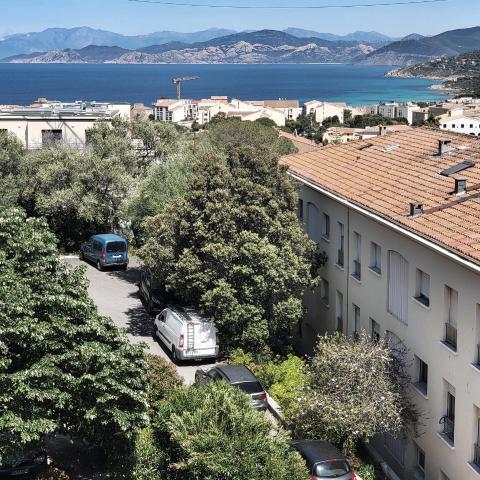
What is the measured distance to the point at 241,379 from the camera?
68.4ft

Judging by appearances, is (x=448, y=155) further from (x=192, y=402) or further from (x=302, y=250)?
(x=192, y=402)

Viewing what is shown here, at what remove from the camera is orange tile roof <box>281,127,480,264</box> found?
19.1 metres

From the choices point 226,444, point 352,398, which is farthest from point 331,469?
point 226,444

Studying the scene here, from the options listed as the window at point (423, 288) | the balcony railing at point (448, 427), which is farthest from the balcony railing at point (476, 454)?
the window at point (423, 288)

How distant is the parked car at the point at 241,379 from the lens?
2056cm

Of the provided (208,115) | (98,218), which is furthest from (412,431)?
(208,115)

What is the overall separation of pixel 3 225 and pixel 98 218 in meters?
24.0

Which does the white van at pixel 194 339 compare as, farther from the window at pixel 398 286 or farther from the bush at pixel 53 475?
the bush at pixel 53 475

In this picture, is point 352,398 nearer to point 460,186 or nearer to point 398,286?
point 398,286

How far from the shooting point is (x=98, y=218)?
1577 inches

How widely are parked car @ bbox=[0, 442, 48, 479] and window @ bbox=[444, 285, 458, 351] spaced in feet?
31.3

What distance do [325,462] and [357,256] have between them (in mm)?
9253

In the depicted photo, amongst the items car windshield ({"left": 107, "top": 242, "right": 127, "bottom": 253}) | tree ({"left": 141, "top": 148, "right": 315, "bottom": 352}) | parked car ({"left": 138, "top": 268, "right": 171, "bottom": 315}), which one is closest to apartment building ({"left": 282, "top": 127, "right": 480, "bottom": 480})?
tree ({"left": 141, "top": 148, "right": 315, "bottom": 352})

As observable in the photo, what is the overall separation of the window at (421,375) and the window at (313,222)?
28.6 ft
